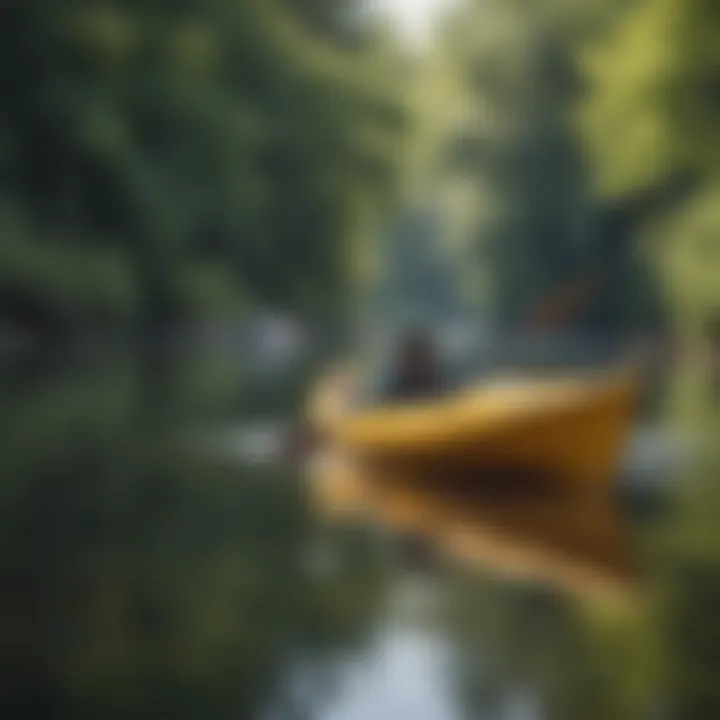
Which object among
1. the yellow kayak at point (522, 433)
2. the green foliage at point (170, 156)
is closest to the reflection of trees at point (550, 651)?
the yellow kayak at point (522, 433)

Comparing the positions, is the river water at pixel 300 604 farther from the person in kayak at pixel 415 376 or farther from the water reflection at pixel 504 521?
the person in kayak at pixel 415 376

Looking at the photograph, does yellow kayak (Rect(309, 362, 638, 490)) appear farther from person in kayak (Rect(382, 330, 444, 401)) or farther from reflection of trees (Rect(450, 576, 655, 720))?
reflection of trees (Rect(450, 576, 655, 720))

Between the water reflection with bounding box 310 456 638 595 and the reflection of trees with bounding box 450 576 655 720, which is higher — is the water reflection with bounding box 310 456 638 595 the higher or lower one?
the higher one

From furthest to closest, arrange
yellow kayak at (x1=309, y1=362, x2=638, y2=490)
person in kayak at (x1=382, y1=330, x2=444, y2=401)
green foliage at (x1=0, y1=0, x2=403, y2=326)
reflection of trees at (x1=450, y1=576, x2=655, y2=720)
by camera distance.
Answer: green foliage at (x1=0, y1=0, x2=403, y2=326) → person in kayak at (x1=382, y1=330, x2=444, y2=401) → yellow kayak at (x1=309, y1=362, x2=638, y2=490) → reflection of trees at (x1=450, y1=576, x2=655, y2=720)

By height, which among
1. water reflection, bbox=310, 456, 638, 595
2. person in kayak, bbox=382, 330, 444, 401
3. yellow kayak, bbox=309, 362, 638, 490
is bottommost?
water reflection, bbox=310, 456, 638, 595

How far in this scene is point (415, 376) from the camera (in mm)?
3221

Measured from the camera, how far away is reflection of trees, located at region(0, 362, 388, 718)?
1.67 metres

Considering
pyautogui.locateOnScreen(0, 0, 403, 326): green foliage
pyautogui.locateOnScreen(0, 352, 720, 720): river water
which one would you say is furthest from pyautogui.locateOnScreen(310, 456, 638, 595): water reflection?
pyautogui.locateOnScreen(0, 0, 403, 326): green foliage

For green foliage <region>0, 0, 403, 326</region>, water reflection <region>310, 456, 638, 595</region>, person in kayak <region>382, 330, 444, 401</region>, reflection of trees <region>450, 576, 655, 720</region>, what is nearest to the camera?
reflection of trees <region>450, 576, 655, 720</region>

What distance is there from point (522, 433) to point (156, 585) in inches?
36.2

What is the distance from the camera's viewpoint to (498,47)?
384 centimetres

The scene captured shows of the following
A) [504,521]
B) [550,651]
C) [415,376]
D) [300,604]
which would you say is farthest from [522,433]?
[550,651]

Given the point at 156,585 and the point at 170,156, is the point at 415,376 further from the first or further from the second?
the point at 170,156

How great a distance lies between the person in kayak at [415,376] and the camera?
3.22 metres
